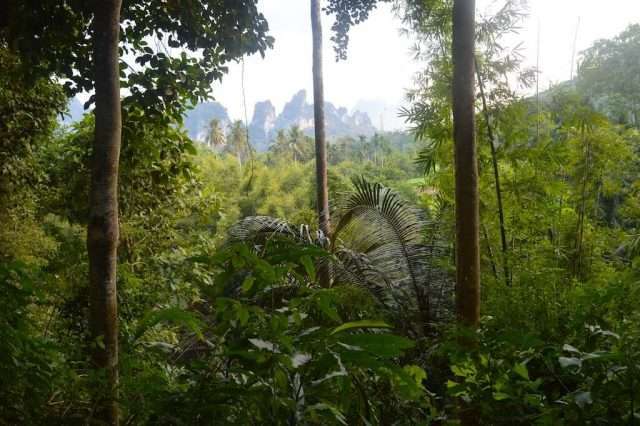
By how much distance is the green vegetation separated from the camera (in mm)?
921

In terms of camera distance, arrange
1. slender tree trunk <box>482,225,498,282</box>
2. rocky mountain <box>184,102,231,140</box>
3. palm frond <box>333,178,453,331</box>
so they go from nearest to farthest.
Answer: slender tree trunk <box>482,225,498,282</box> → palm frond <box>333,178,453,331</box> → rocky mountain <box>184,102,231,140</box>

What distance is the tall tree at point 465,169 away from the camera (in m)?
3.14

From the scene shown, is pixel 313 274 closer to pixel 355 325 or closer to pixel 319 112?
pixel 355 325

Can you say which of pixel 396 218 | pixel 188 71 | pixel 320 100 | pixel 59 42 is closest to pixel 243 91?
pixel 188 71

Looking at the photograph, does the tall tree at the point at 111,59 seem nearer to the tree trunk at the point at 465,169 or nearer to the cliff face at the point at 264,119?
the tree trunk at the point at 465,169

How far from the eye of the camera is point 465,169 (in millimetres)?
3162

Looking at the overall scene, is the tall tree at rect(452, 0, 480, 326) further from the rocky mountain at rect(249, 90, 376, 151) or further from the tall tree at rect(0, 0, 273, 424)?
the rocky mountain at rect(249, 90, 376, 151)

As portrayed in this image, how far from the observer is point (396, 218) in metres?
5.50

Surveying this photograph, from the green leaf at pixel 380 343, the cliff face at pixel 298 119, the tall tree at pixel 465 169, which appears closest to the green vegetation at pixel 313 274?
the green leaf at pixel 380 343

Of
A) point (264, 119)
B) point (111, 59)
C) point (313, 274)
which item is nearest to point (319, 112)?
point (111, 59)

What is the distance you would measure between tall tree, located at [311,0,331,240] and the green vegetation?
24.8 inches

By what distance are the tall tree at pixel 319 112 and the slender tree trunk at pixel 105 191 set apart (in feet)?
16.3

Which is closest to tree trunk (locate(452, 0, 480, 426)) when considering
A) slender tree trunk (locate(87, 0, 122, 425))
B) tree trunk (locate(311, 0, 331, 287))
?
slender tree trunk (locate(87, 0, 122, 425))

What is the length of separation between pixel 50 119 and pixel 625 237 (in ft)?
23.6
